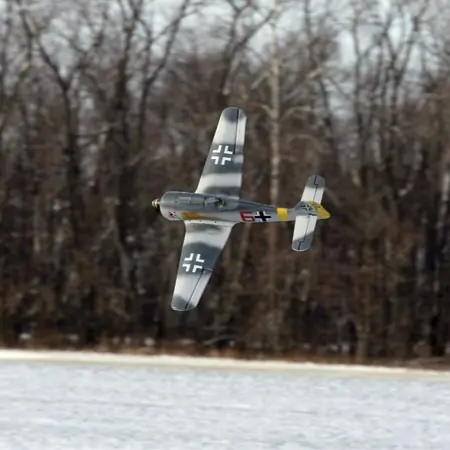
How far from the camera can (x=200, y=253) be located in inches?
331

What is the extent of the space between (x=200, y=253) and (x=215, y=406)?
6078 mm

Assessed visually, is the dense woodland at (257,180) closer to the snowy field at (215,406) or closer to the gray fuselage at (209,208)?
the snowy field at (215,406)

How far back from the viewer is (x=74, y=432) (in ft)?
41.5

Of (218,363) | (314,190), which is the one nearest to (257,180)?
(218,363)

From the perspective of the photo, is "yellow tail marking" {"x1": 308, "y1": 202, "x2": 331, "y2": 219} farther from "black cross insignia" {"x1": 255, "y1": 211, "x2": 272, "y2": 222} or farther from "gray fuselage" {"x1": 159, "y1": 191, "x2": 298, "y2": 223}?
"gray fuselage" {"x1": 159, "y1": 191, "x2": 298, "y2": 223}

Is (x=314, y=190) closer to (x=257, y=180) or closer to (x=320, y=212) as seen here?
(x=320, y=212)

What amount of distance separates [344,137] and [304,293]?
3.33 m

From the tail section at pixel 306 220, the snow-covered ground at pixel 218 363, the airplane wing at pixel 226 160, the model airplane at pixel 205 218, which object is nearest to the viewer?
the model airplane at pixel 205 218

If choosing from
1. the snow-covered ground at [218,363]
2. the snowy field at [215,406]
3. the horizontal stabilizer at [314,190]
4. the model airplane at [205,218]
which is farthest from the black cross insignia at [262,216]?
the snow-covered ground at [218,363]

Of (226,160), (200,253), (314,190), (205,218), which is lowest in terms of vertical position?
(200,253)

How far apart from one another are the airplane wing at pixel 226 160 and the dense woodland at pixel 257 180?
9634mm

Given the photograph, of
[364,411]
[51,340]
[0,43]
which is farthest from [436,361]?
[0,43]

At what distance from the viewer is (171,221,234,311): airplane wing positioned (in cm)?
834

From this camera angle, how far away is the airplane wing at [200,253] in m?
8.34
